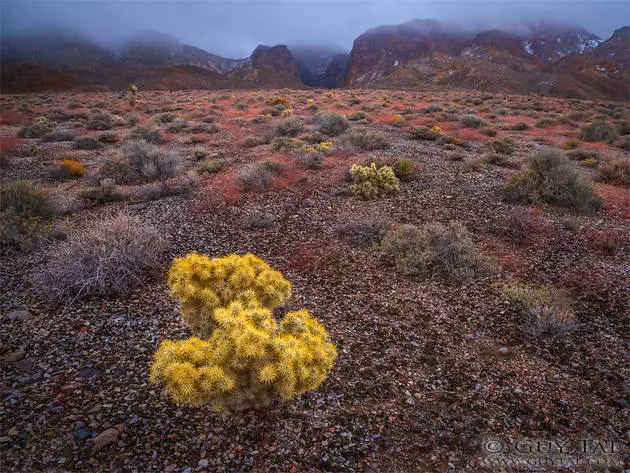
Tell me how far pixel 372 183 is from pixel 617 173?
7.88 m

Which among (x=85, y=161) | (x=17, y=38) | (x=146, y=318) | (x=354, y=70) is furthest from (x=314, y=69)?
(x=146, y=318)

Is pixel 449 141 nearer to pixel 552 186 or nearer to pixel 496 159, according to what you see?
pixel 496 159

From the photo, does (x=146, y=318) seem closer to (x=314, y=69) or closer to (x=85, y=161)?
(x=85, y=161)

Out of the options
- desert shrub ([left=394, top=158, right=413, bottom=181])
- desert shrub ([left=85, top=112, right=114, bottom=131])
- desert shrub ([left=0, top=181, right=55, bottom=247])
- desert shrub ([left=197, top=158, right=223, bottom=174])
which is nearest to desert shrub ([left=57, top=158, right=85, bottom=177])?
desert shrub ([left=0, top=181, right=55, bottom=247])

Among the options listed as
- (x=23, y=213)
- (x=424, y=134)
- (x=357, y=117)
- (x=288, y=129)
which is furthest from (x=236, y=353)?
(x=357, y=117)

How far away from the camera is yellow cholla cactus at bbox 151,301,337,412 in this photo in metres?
2.75

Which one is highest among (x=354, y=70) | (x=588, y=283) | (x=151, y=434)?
(x=354, y=70)

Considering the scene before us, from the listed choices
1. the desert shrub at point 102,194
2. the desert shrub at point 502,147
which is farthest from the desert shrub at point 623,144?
the desert shrub at point 102,194

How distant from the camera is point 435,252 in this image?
5914mm

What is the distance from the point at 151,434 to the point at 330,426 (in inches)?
65.6

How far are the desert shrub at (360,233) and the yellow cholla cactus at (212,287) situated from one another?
125 inches

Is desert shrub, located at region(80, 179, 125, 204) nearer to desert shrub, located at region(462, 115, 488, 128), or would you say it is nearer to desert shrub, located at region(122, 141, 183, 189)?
desert shrub, located at region(122, 141, 183, 189)

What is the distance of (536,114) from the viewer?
24.5 metres

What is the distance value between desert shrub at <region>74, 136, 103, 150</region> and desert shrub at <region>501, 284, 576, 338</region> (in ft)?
53.6
